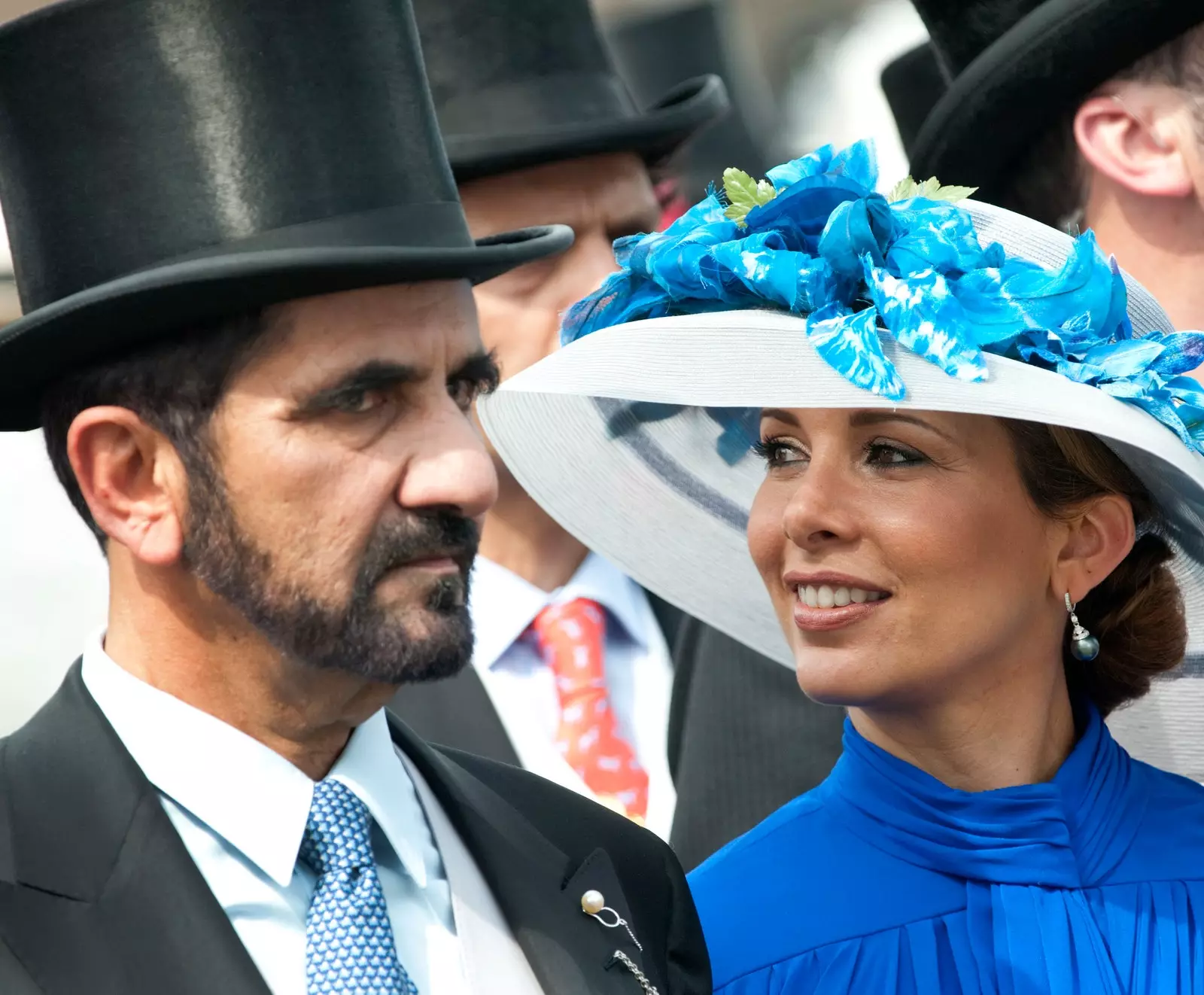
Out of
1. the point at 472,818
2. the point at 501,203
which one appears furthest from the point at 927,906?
the point at 501,203

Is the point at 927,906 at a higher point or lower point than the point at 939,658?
lower

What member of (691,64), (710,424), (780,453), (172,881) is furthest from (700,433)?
(691,64)

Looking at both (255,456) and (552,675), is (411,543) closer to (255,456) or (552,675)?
(255,456)

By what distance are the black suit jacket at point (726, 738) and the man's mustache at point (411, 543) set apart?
1.19m

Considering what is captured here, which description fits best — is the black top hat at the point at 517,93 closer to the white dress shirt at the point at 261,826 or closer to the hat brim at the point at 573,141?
the hat brim at the point at 573,141

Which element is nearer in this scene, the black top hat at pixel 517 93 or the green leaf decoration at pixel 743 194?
the green leaf decoration at pixel 743 194

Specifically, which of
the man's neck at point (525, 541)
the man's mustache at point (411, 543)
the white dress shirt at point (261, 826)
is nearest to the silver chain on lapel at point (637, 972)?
the white dress shirt at point (261, 826)

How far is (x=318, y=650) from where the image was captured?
8.36 ft

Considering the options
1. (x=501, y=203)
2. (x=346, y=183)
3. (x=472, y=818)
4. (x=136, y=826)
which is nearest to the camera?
(x=136, y=826)

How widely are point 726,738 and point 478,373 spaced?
133cm

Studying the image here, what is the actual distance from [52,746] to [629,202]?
2244 mm

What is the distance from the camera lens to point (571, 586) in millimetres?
4242

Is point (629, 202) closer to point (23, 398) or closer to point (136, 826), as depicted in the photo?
point (23, 398)

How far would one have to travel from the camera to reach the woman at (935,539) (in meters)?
2.78
